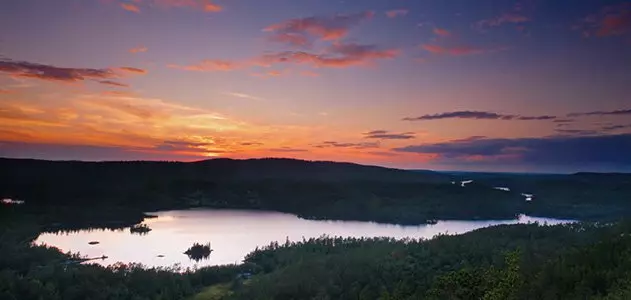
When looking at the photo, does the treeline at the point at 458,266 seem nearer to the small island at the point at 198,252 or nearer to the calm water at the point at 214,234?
the small island at the point at 198,252

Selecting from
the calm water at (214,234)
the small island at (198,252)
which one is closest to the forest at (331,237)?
the calm water at (214,234)

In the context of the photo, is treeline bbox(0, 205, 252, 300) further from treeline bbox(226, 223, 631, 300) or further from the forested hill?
the forested hill

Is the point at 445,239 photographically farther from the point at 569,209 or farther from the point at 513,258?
the point at 569,209

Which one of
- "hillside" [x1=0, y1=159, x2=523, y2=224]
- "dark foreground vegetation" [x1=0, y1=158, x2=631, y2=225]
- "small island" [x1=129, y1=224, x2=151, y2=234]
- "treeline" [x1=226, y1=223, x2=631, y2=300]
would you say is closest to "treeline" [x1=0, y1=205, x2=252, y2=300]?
"treeline" [x1=226, y1=223, x2=631, y2=300]

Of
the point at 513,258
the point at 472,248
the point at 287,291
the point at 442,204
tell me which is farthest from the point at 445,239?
the point at 442,204

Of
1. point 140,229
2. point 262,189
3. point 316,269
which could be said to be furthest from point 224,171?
point 316,269

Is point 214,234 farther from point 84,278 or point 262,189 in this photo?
point 262,189

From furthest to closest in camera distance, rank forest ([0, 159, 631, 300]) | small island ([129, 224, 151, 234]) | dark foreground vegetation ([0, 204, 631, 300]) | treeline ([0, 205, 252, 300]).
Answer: small island ([129, 224, 151, 234])
treeline ([0, 205, 252, 300])
dark foreground vegetation ([0, 204, 631, 300])
forest ([0, 159, 631, 300])
